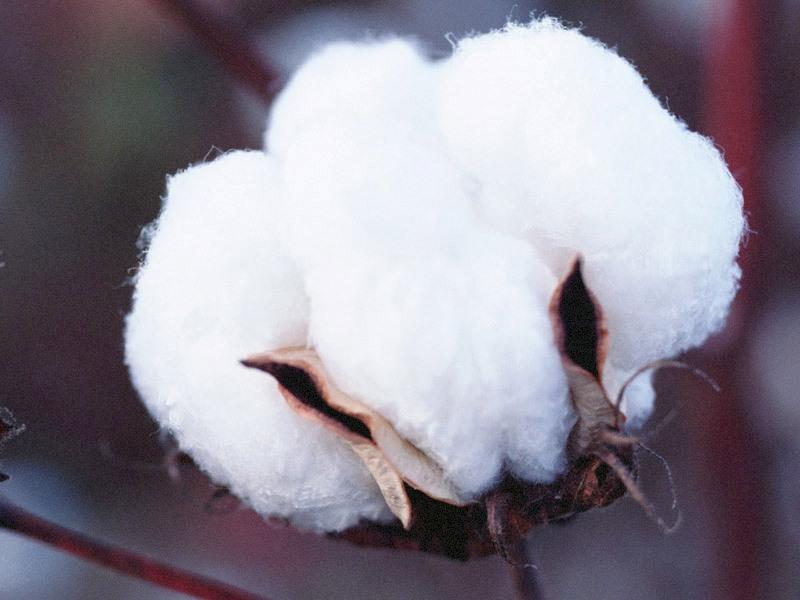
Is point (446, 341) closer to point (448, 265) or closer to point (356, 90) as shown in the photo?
point (448, 265)

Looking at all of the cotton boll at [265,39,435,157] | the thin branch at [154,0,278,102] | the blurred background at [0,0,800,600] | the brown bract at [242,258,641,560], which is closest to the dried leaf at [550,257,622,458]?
the brown bract at [242,258,641,560]

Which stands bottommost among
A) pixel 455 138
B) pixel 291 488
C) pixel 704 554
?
pixel 704 554

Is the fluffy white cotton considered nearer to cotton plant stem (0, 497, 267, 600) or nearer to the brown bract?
the brown bract

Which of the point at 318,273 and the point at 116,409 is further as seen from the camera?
the point at 116,409

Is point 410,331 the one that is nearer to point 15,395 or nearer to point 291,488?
point 291,488

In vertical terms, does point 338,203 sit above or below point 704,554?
above

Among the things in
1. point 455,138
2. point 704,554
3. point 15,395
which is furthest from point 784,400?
point 15,395
